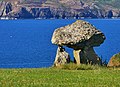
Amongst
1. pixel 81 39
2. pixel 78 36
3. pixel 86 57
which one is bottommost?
pixel 86 57

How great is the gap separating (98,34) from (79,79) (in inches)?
544

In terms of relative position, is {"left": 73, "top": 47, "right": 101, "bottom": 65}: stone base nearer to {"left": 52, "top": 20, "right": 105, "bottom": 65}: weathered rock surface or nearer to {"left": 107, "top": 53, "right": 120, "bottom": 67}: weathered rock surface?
{"left": 52, "top": 20, "right": 105, "bottom": 65}: weathered rock surface

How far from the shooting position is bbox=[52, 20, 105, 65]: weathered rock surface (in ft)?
118

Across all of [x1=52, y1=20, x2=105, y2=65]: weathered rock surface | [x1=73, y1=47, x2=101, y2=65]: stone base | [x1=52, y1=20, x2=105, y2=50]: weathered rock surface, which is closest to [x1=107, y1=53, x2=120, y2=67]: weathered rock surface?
[x1=73, y1=47, x2=101, y2=65]: stone base

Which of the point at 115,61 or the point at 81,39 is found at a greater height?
the point at 81,39

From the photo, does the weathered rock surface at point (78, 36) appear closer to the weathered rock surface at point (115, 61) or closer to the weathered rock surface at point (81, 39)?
the weathered rock surface at point (81, 39)

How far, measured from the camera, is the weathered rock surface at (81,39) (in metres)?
36.0

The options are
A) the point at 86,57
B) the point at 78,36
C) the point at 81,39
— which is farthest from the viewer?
the point at 86,57

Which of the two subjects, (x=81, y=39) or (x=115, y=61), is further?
(x=81, y=39)

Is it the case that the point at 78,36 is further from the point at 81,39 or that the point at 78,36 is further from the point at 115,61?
the point at 115,61

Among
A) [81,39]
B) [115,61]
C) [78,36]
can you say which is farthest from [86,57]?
[115,61]

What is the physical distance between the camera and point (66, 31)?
36.7 m

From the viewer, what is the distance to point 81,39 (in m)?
35.9

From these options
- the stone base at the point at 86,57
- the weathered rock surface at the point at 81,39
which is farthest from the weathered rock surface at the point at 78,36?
the stone base at the point at 86,57
